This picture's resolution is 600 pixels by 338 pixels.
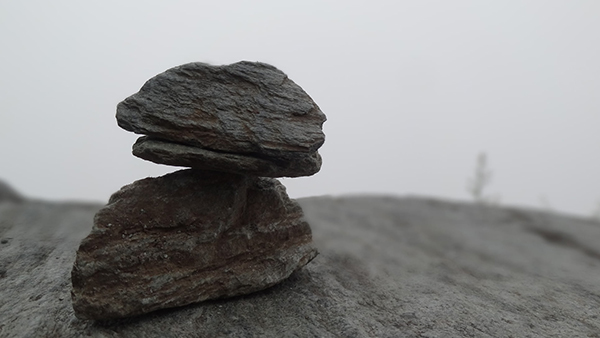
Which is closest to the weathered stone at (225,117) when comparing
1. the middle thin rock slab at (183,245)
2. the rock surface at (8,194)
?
the middle thin rock slab at (183,245)

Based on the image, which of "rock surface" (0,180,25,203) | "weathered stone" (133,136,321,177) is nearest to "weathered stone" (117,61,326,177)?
"weathered stone" (133,136,321,177)

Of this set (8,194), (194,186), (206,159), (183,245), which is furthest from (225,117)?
(8,194)

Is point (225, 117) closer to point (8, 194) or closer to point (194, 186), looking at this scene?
point (194, 186)

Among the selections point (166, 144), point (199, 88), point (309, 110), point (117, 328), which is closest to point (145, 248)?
point (117, 328)

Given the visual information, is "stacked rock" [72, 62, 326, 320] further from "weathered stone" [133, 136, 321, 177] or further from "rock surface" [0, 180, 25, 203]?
"rock surface" [0, 180, 25, 203]

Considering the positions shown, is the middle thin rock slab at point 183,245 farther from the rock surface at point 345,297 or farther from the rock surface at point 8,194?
the rock surface at point 8,194

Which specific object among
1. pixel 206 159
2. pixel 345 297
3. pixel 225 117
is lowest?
pixel 345 297
